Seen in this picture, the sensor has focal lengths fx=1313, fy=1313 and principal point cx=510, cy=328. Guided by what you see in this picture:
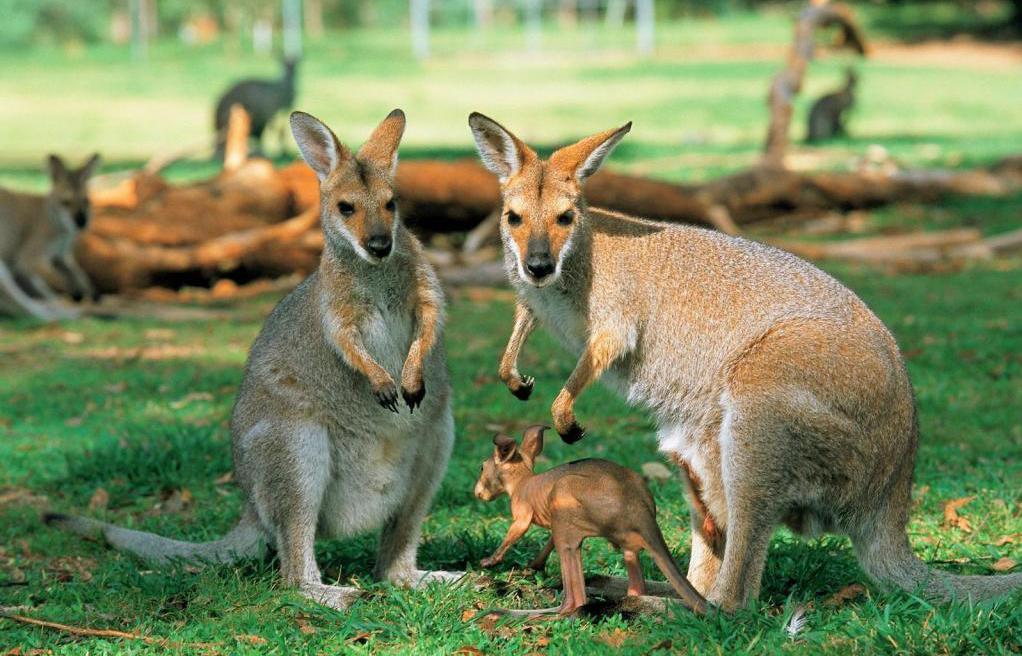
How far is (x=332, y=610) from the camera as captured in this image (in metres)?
3.85

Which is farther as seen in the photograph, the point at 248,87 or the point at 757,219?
the point at 248,87

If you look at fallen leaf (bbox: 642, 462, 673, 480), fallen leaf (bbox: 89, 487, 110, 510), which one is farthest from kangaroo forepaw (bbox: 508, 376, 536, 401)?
fallen leaf (bbox: 89, 487, 110, 510)

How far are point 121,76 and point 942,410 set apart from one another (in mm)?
27337

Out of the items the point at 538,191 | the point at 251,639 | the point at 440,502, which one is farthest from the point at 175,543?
the point at 538,191

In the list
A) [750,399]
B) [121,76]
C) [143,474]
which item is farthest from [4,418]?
[121,76]

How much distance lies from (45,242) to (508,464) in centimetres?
626

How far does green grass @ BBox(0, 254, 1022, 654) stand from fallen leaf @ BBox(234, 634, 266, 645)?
0.01 metres

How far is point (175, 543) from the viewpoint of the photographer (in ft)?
14.5

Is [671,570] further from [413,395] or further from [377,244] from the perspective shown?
[377,244]

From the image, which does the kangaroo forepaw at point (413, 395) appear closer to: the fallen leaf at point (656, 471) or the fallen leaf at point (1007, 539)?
the fallen leaf at point (656, 471)

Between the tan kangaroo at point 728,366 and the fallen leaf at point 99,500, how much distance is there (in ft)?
6.98

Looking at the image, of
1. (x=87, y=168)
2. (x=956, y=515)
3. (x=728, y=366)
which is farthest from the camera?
(x=87, y=168)

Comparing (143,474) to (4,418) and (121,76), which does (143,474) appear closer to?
(4,418)

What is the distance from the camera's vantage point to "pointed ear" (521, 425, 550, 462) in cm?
404
